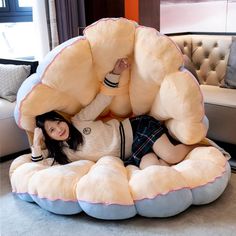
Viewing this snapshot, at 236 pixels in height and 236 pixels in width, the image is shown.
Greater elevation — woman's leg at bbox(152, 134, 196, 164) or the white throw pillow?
the white throw pillow

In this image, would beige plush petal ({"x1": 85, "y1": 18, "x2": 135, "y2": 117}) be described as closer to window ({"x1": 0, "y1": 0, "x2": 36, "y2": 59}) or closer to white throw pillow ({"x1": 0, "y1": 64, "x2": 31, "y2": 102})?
white throw pillow ({"x1": 0, "y1": 64, "x2": 31, "y2": 102})

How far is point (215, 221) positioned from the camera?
1604 millimetres

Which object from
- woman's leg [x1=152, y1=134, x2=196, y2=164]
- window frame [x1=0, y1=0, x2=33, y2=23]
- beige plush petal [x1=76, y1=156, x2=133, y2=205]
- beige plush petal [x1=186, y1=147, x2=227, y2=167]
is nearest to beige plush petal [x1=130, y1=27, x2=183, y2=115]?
woman's leg [x1=152, y1=134, x2=196, y2=164]

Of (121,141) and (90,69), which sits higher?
(90,69)

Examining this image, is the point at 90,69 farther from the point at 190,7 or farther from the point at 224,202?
the point at 190,7

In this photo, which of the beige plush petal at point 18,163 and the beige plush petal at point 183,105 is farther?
the beige plush petal at point 18,163

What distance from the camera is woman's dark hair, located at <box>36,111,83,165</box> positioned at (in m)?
1.98

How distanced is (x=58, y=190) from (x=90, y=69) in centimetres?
67

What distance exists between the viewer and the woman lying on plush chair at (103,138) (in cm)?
195

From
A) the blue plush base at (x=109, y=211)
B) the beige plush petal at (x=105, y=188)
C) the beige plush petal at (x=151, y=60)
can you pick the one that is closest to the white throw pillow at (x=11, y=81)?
the beige plush petal at (x=151, y=60)

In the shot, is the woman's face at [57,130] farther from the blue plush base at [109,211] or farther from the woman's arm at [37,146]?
the blue plush base at [109,211]

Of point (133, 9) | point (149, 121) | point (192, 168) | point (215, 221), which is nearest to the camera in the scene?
point (215, 221)

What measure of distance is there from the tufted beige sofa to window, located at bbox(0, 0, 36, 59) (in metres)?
1.51

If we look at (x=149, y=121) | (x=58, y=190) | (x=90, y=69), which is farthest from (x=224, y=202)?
(x=90, y=69)
